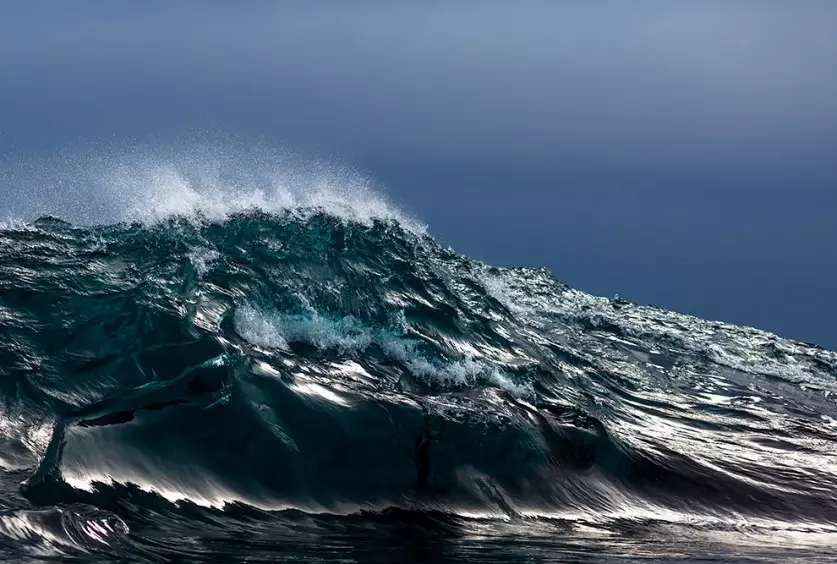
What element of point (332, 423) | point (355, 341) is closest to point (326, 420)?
point (332, 423)

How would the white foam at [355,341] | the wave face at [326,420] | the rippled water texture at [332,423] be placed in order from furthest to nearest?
1. the white foam at [355,341]
2. the wave face at [326,420]
3. the rippled water texture at [332,423]

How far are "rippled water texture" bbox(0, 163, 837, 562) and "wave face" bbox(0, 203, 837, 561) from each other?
0.04m

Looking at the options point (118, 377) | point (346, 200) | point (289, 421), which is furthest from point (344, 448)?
point (346, 200)

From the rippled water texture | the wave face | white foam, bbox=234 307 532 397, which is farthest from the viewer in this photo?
white foam, bbox=234 307 532 397

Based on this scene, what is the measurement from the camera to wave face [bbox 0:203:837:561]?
9953 millimetres

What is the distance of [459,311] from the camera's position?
19.4 m

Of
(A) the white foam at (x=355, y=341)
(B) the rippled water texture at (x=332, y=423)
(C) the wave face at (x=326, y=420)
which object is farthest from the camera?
(A) the white foam at (x=355, y=341)

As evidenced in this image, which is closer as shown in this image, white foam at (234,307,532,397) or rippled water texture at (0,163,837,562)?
rippled water texture at (0,163,837,562)

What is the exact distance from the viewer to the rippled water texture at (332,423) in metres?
9.82

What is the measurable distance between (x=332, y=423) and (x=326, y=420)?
9 cm

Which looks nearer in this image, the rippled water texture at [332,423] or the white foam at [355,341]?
the rippled water texture at [332,423]

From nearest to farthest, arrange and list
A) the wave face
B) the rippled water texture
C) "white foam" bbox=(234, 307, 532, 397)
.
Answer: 1. the rippled water texture
2. the wave face
3. "white foam" bbox=(234, 307, 532, 397)

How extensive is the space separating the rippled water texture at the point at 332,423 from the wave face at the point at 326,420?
0.04 metres

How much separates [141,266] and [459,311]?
6.15 meters
